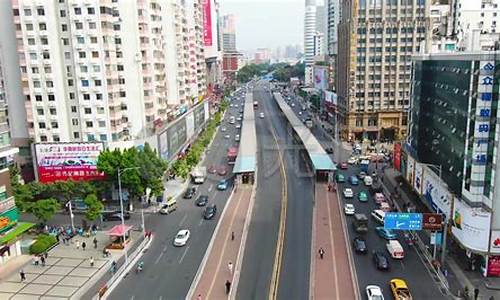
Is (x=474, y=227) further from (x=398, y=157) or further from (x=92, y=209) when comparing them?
(x=92, y=209)

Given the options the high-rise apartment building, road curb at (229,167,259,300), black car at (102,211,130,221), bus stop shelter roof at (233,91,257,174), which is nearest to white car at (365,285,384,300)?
road curb at (229,167,259,300)

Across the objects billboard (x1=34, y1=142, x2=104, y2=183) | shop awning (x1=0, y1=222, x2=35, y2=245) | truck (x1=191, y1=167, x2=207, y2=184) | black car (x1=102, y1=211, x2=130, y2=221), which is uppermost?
billboard (x1=34, y1=142, x2=104, y2=183)

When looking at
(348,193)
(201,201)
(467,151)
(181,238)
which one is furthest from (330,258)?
(201,201)

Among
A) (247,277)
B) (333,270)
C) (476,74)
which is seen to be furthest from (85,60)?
(476,74)

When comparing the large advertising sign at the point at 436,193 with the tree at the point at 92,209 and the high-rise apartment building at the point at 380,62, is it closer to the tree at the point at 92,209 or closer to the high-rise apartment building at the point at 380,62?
the tree at the point at 92,209

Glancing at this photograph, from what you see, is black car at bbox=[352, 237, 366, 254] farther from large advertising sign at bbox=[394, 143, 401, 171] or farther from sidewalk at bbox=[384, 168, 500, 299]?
large advertising sign at bbox=[394, 143, 401, 171]

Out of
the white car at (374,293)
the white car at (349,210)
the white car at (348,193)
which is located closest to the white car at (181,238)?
the white car at (349,210)
